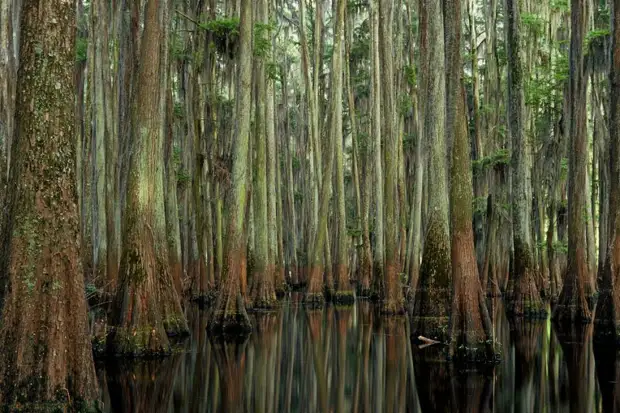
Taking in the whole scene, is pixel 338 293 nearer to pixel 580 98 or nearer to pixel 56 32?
pixel 580 98

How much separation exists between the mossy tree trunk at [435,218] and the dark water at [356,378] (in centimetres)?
58

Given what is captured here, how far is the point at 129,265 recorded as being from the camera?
28.6 feet

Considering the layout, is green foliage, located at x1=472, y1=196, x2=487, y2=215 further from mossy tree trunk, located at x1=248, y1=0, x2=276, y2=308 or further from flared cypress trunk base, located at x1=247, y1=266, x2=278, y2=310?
flared cypress trunk base, located at x1=247, y1=266, x2=278, y2=310

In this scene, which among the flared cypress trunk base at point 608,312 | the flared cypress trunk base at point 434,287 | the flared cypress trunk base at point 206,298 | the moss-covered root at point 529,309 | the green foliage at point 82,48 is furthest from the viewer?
the green foliage at point 82,48

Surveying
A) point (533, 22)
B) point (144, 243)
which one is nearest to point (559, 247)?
point (533, 22)

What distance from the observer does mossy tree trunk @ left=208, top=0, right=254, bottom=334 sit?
11.0 metres

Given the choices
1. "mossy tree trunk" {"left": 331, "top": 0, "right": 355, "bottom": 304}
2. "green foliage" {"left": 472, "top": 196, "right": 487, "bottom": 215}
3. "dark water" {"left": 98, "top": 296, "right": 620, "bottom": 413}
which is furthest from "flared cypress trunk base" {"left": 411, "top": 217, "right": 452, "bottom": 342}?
"green foliage" {"left": 472, "top": 196, "right": 487, "bottom": 215}

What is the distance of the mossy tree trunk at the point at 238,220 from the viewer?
11.0 m

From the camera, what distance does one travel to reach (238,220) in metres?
11.8

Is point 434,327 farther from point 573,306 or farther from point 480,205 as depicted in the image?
point 480,205

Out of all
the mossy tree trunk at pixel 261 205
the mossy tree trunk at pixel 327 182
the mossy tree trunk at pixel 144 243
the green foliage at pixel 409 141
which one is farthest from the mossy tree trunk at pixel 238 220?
the green foliage at pixel 409 141

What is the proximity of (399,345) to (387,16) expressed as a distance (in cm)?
863

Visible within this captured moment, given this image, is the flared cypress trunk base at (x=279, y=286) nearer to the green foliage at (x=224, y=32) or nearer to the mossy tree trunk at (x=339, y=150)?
the mossy tree trunk at (x=339, y=150)

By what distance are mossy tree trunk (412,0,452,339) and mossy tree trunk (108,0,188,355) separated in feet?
12.7
